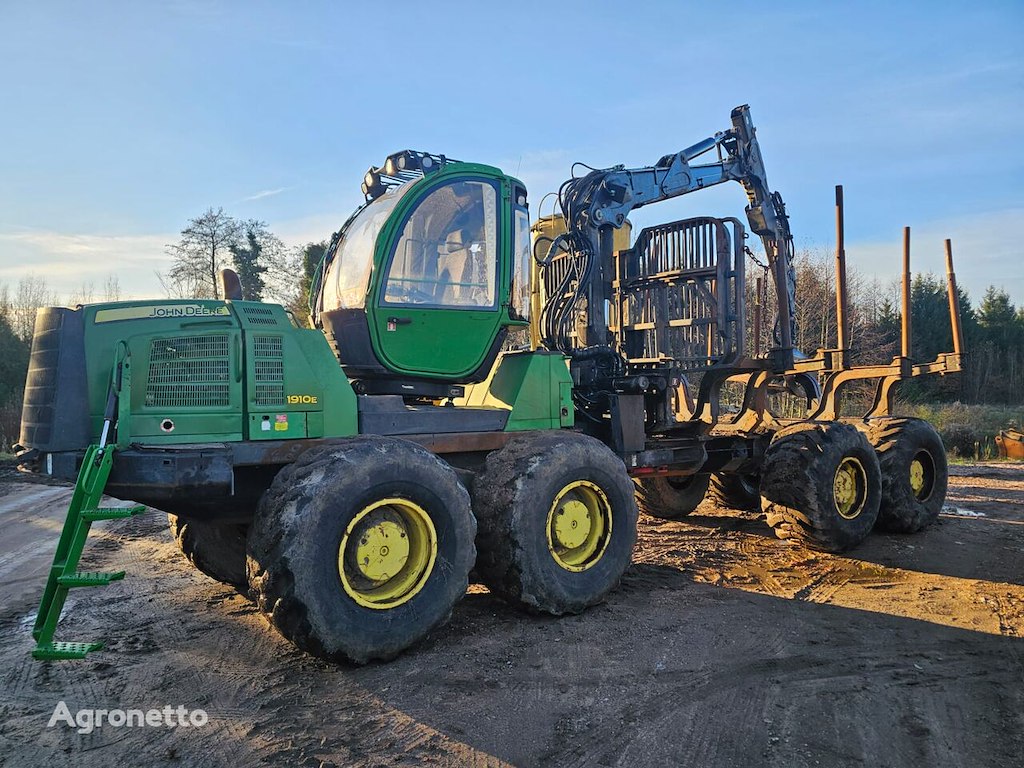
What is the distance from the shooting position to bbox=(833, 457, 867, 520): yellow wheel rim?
7.62 m

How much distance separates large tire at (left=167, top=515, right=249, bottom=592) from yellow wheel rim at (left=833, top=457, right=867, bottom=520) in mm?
5618

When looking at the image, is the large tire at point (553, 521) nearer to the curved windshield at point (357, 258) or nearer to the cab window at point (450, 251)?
the cab window at point (450, 251)

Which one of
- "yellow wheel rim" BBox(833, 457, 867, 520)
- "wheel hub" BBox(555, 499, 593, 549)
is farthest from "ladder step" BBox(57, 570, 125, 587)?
"yellow wheel rim" BBox(833, 457, 867, 520)

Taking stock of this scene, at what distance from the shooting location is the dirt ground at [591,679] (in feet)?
11.3

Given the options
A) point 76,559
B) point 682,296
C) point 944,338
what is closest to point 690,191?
point 682,296

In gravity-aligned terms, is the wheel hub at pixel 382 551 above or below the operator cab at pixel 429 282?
below

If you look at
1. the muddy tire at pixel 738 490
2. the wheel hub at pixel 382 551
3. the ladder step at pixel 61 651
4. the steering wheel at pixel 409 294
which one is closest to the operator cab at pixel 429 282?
the steering wheel at pixel 409 294

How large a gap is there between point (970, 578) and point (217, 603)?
6223 millimetres

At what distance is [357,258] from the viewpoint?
5703 millimetres

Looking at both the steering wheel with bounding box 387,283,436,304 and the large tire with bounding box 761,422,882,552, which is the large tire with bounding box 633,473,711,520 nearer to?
the large tire with bounding box 761,422,882,552

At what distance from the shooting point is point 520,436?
5.72 metres

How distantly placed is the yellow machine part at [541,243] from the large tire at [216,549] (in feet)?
11.4

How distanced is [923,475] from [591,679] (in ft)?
20.7

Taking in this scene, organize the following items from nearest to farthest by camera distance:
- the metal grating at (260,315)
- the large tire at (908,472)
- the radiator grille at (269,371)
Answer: the radiator grille at (269,371) < the metal grating at (260,315) < the large tire at (908,472)
